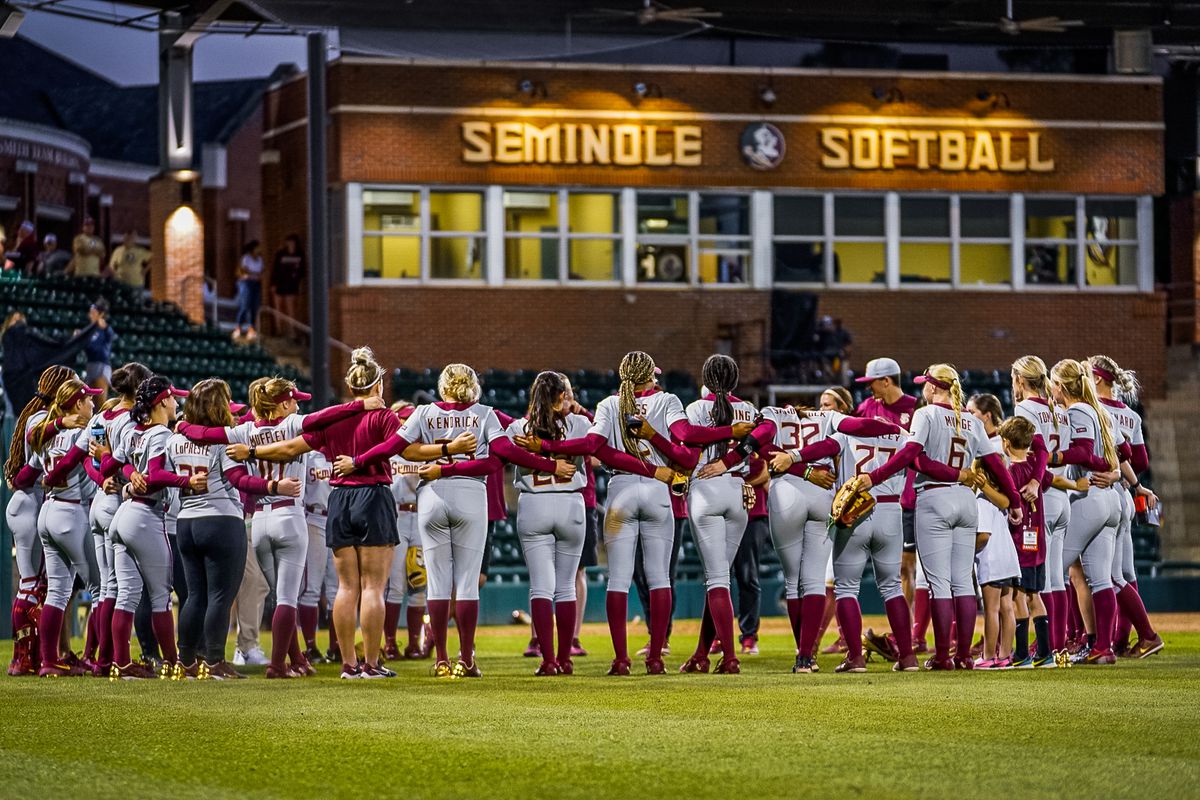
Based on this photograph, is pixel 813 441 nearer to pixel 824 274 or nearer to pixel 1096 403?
pixel 1096 403

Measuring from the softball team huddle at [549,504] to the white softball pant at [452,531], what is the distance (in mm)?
16

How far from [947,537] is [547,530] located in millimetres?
2589

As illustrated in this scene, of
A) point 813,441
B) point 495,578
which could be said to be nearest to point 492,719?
point 813,441

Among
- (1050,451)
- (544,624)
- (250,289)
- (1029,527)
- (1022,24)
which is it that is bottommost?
(544,624)

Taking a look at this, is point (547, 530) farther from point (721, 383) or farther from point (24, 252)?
point (24, 252)

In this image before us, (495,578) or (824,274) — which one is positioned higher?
(824,274)

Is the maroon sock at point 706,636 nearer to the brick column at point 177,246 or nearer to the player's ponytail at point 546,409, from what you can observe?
the player's ponytail at point 546,409

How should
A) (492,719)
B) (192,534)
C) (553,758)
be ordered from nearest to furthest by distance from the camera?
(553,758) → (492,719) → (192,534)

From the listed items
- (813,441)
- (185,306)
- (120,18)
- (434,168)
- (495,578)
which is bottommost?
(495,578)

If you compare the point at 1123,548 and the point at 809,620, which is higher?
the point at 1123,548

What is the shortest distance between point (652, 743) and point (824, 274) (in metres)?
23.4

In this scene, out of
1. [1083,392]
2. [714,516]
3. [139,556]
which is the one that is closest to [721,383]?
[714,516]

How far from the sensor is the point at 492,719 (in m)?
9.05

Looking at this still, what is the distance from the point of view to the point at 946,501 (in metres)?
11.8
